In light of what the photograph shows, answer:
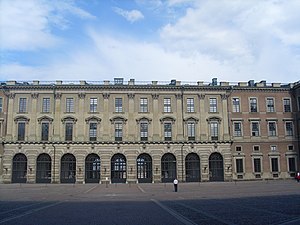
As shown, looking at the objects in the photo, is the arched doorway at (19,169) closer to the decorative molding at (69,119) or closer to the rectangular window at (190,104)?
the decorative molding at (69,119)

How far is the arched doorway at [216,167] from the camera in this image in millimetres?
55594

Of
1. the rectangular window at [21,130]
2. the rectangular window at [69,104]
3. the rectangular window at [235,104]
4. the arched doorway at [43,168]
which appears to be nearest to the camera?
the arched doorway at [43,168]

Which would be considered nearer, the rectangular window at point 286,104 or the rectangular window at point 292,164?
the rectangular window at point 292,164

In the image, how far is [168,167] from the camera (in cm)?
5553

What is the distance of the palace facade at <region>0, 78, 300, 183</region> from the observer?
54156 mm

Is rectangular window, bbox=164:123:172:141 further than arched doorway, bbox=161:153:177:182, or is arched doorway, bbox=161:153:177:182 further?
rectangular window, bbox=164:123:172:141

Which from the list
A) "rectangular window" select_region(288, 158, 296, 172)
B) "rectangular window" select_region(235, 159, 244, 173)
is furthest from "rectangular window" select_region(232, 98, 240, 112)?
"rectangular window" select_region(288, 158, 296, 172)

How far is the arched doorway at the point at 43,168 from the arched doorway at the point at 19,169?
200 cm

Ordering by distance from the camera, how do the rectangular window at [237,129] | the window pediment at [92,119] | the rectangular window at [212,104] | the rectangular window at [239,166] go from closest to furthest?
the window pediment at [92,119] < the rectangular window at [239,166] < the rectangular window at [237,129] < the rectangular window at [212,104]

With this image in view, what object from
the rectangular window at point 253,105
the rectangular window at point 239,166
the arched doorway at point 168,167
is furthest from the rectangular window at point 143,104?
the rectangular window at point 253,105

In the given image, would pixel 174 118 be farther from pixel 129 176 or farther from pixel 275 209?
pixel 275 209

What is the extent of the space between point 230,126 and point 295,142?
1153 centimetres

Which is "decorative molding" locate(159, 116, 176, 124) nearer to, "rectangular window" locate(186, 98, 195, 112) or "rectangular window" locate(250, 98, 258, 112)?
"rectangular window" locate(186, 98, 195, 112)

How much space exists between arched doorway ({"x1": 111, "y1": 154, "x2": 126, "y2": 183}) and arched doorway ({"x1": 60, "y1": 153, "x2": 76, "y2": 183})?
20.4ft
